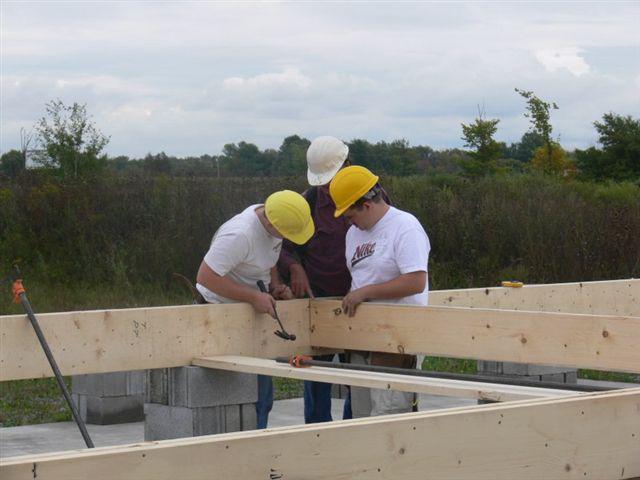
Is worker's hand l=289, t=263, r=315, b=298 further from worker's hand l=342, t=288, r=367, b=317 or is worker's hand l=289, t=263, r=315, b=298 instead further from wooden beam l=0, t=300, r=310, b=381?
worker's hand l=342, t=288, r=367, b=317

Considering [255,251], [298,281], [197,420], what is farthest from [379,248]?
[197,420]

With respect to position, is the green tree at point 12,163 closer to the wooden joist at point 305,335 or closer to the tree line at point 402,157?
the tree line at point 402,157

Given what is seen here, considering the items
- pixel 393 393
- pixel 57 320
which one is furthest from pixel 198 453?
Answer: pixel 57 320

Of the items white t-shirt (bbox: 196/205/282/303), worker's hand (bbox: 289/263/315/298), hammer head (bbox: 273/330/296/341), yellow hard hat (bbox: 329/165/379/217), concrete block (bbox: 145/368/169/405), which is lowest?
concrete block (bbox: 145/368/169/405)

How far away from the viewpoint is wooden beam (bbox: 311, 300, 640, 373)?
593 cm

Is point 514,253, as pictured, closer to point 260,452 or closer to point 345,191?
point 345,191

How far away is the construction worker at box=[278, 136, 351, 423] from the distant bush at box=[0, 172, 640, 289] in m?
8.66

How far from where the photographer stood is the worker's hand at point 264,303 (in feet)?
22.0

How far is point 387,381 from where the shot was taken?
5430mm

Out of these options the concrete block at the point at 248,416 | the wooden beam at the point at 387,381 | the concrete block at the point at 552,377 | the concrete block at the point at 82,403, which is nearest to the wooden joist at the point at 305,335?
the wooden beam at the point at 387,381

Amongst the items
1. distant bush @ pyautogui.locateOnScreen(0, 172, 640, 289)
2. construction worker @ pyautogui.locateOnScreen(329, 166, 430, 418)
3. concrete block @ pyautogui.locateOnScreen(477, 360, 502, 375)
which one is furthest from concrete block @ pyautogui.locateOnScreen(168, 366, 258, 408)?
distant bush @ pyautogui.locateOnScreen(0, 172, 640, 289)

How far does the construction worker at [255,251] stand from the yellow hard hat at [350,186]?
25 cm

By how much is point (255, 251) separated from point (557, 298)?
10.1 ft

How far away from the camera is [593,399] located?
437 cm
